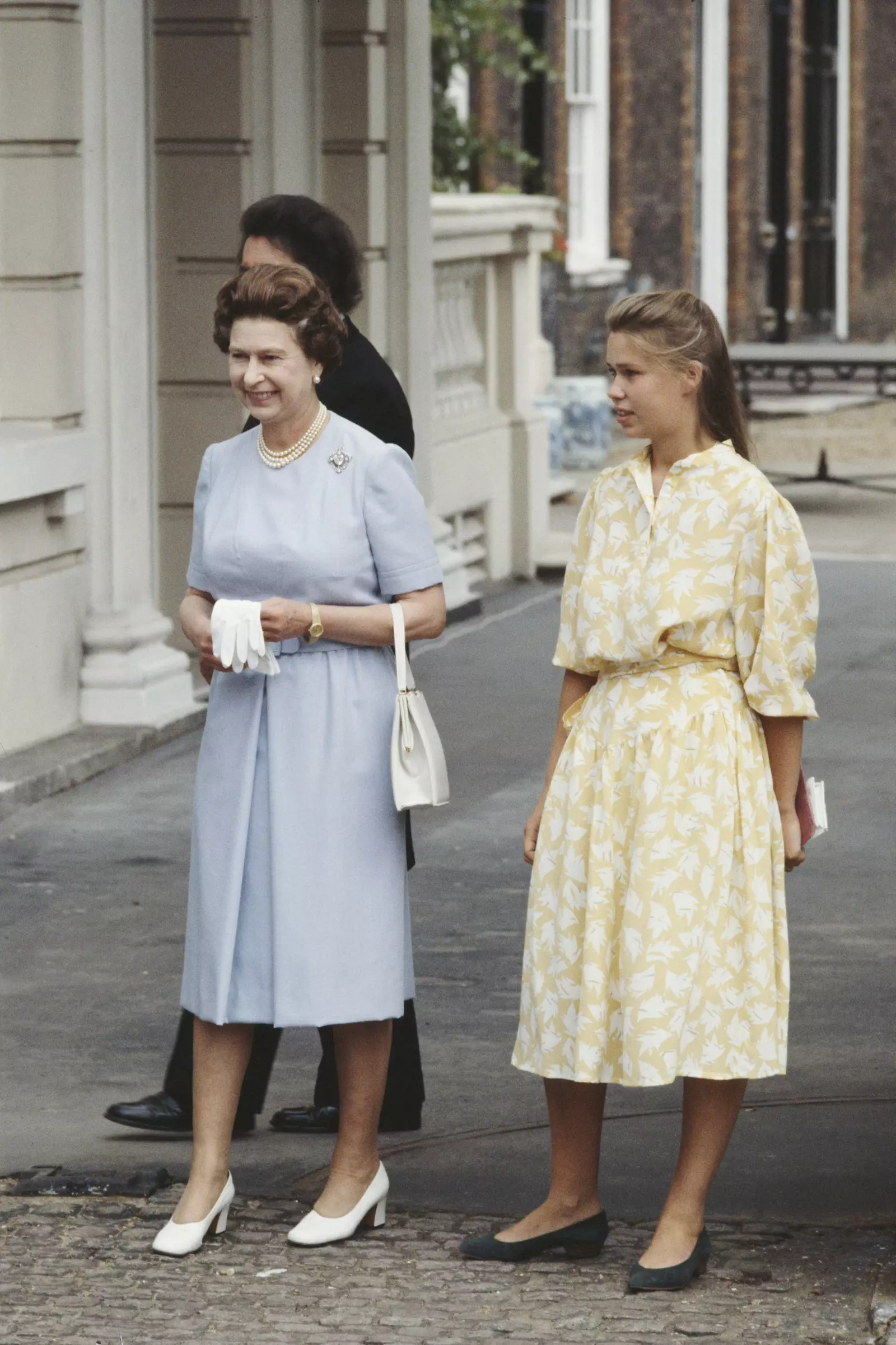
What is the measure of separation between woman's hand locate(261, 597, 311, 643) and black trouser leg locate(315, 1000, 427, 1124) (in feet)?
3.37

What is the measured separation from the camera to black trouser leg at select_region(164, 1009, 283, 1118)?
5.18m

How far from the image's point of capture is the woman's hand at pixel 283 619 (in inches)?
174

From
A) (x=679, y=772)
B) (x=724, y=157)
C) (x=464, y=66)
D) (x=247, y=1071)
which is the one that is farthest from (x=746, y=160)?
(x=679, y=772)

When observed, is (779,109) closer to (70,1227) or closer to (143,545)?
(143,545)

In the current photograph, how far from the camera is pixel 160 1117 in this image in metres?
5.21

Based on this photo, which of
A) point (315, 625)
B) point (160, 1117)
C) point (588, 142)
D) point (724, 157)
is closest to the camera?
point (315, 625)

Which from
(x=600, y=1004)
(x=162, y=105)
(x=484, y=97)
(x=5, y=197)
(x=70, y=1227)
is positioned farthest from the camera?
(x=484, y=97)

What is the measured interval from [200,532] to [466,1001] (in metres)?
1.96

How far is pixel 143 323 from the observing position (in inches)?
368

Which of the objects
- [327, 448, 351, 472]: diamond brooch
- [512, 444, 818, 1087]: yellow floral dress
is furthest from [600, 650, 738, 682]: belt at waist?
[327, 448, 351, 472]: diamond brooch

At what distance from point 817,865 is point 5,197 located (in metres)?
3.56

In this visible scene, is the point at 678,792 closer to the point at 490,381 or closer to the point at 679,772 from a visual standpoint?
the point at 679,772

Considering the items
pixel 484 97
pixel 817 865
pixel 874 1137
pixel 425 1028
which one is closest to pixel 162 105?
pixel 817 865

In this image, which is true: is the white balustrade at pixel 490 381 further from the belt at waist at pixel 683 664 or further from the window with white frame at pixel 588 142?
the window with white frame at pixel 588 142
